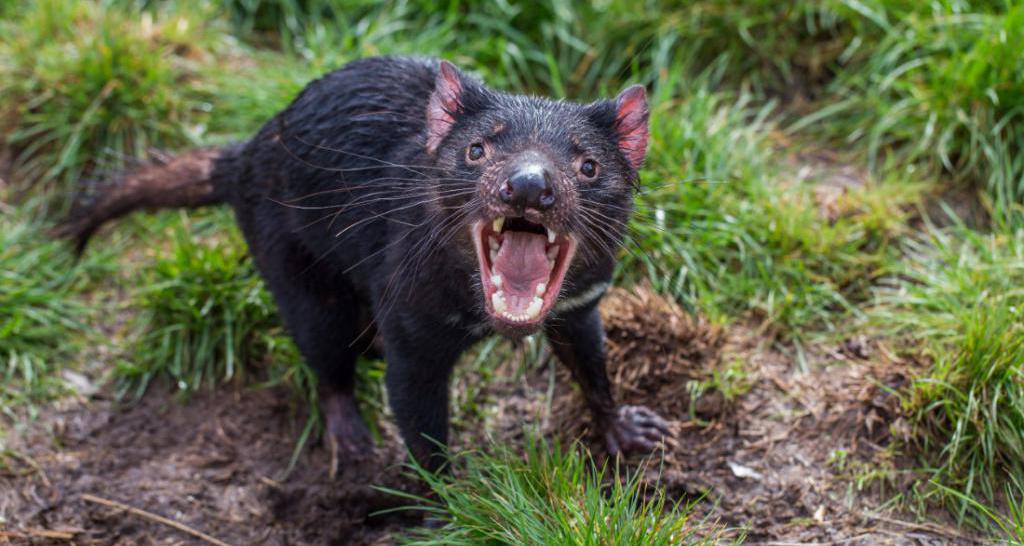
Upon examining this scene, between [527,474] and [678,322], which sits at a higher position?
[678,322]

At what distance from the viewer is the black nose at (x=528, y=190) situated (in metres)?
2.59

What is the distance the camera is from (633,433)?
354cm

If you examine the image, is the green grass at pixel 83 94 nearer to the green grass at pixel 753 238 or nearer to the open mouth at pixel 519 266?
the green grass at pixel 753 238

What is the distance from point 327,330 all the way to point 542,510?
41.3 inches

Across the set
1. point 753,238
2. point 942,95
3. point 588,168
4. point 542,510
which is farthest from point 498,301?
point 942,95

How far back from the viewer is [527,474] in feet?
10.1

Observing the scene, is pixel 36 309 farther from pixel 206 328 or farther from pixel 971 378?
pixel 971 378

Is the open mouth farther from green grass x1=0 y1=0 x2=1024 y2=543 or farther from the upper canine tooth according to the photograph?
green grass x1=0 y1=0 x2=1024 y2=543

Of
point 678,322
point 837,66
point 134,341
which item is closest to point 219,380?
point 134,341

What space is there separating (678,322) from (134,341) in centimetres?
201

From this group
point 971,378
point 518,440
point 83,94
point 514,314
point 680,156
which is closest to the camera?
point 514,314

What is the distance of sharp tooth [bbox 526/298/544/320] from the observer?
109 inches

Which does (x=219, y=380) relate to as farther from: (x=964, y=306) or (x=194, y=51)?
(x=964, y=306)

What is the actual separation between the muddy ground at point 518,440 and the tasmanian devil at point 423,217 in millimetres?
191
